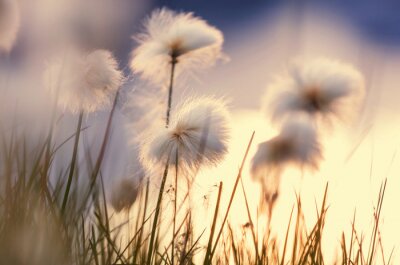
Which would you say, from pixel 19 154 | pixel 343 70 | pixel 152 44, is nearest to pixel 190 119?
pixel 19 154

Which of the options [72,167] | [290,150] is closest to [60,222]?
[72,167]

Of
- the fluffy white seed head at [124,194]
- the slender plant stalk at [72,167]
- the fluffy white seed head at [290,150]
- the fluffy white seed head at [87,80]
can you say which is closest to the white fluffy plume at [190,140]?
the fluffy white seed head at [124,194]

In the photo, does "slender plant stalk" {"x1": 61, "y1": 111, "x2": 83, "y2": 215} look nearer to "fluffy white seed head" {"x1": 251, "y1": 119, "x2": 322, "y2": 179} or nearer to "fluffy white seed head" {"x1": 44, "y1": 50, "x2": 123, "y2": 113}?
"fluffy white seed head" {"x1": 44, "y1": 50, "x2": 123, "y2": 113}

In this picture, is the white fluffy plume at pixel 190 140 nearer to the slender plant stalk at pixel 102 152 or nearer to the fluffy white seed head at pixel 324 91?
the slender plant stalk at pixel 102 152

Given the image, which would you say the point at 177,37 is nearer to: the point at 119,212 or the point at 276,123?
the point at 276,123

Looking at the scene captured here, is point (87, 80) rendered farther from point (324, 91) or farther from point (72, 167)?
point (324, 91)

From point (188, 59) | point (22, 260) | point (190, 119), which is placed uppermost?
point (188, 59)


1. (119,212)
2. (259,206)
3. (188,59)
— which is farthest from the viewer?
(188,59)
